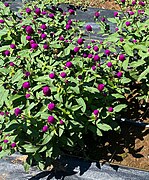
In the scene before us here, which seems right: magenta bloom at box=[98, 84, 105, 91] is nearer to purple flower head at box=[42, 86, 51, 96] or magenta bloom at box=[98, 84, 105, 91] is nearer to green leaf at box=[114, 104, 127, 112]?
green leaf at box=[114, 104, 127, 112]

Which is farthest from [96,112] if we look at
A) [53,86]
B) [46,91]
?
[46,91]

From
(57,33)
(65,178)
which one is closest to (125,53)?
(57,33)

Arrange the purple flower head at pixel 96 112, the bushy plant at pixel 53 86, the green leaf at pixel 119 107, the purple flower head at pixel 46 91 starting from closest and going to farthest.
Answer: the purple flower head at pixel 46 91, the bushy plant at pixel 53 86, the purple flower head at pixel 96 112, the green leaf at pixel 119 107

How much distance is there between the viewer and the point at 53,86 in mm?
2275

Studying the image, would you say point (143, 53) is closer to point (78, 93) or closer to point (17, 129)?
point (78, 93)

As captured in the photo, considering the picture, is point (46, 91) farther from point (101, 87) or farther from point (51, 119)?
point (101, 87)

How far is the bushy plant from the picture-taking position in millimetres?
2312

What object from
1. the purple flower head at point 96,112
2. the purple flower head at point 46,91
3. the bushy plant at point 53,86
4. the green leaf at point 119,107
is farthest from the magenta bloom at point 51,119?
the green leaf at point 119,107

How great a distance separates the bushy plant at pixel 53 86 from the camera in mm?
2312

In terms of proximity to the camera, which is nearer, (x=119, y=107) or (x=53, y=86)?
(x=53, y=86)

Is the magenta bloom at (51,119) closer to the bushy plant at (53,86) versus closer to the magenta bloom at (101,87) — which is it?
the bushy plant at (53,86)

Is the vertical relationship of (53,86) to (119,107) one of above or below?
above

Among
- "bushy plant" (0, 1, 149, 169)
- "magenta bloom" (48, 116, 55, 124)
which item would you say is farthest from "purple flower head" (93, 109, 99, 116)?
"magenta bloom" (48, 116, 55, 124)

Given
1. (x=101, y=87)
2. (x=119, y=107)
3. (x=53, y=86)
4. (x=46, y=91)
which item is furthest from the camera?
(x=119, y=107)
